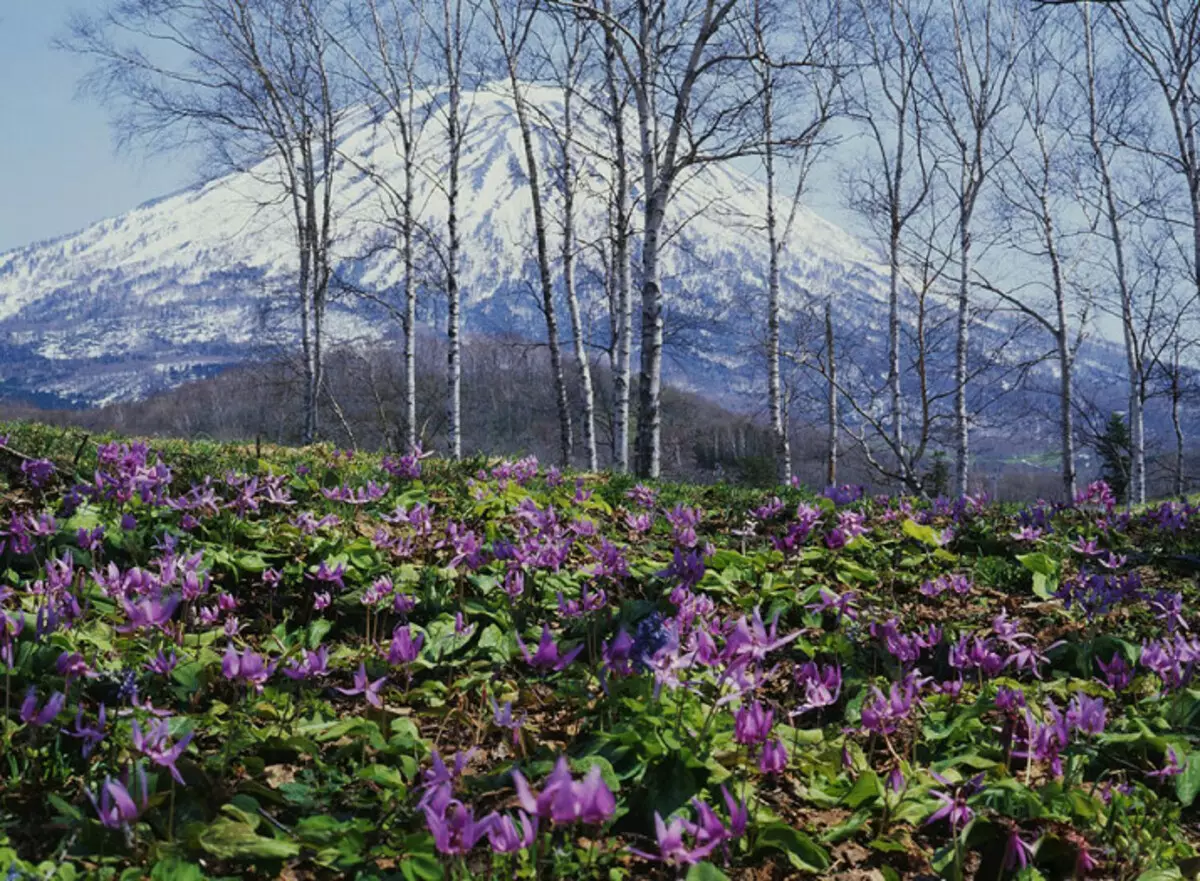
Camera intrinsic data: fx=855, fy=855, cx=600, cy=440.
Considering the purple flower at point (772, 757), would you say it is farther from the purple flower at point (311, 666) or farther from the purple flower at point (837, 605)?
the purple flower at point (311, 666)

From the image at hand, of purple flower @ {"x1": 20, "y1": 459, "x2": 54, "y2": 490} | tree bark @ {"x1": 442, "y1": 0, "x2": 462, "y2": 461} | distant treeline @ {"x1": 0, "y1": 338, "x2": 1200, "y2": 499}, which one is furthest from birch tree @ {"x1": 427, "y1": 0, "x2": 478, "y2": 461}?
distant treeline @ {"x1": 0, "y1": 338, "x2": 1200, "y2": 499}

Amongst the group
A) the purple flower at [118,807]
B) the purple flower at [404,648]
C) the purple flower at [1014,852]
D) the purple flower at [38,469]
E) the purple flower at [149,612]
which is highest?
the purple flower at [38,469]

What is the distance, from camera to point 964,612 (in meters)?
3.93

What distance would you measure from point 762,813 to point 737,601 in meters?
1.78

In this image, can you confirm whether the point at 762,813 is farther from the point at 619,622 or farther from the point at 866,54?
the point at 866,54

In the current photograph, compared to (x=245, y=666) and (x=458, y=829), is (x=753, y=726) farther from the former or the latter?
(x=245, y=666)

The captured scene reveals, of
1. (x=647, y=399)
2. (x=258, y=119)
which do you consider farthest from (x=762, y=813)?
(x=258, y=119)

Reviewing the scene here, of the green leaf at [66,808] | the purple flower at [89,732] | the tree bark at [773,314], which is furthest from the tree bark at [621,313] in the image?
the green leaf at [66,808]

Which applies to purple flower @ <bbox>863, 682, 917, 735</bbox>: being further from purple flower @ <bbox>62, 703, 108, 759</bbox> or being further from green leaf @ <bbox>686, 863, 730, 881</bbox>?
purple flower @ <bbox>62, 703, 108, 759</bbox>

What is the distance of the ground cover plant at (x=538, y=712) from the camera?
67.9 inches

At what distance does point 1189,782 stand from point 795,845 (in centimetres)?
107

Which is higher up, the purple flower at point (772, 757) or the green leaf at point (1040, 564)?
the green leaf at point (1040, 564)

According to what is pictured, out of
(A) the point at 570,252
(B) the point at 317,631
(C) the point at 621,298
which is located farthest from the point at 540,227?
(B) the point at 317,631

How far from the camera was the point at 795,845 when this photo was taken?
5.93ft
